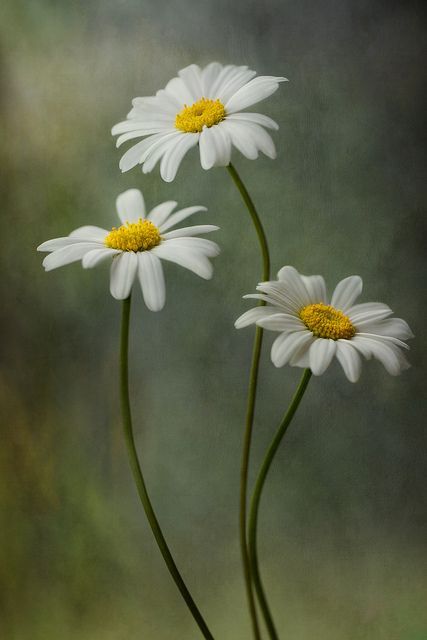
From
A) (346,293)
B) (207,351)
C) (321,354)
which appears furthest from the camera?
(207,351)

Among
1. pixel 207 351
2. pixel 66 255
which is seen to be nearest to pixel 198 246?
pixel 66 255

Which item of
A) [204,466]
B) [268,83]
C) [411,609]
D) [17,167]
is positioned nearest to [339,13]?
[268,83]

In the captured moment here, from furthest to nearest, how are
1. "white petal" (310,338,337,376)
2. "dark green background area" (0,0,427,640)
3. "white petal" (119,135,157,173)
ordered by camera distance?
"dark green background area" (0,0,427,640), "white petal" (119,135,157,173), "white petal" (310,338,337,376)

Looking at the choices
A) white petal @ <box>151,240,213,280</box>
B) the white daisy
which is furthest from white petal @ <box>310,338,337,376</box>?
white petal @ <box>151,240,213,280</box>

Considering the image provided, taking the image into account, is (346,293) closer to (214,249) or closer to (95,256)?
(214,249)

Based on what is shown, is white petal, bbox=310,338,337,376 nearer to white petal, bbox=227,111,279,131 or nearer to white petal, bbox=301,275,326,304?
white petal, bbox=301,275,326,304

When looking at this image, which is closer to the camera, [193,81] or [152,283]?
[152,283]
